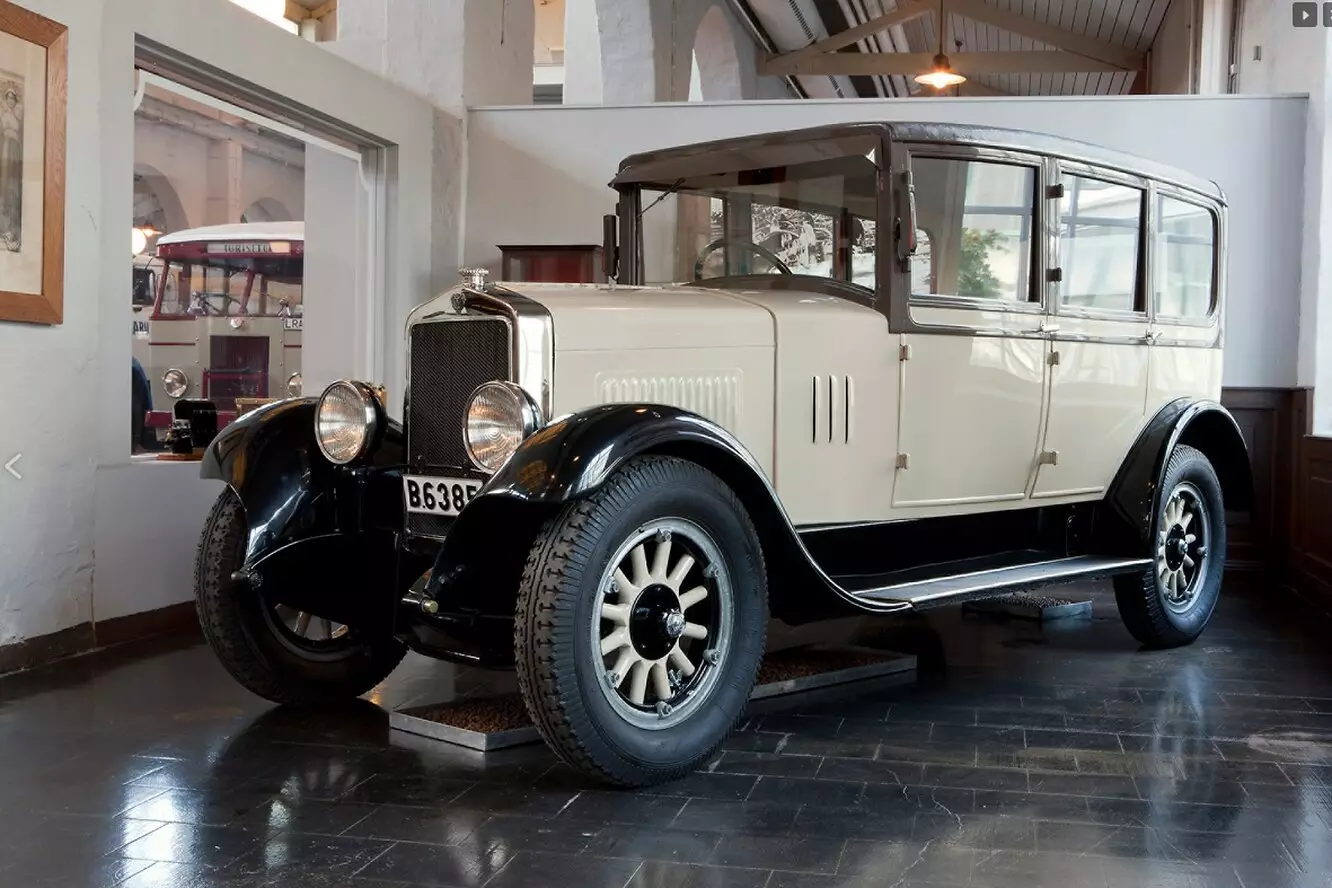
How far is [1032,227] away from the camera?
14.6ft

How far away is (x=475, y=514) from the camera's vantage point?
3053 mm

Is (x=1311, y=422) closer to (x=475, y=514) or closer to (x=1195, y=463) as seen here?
(x=1195, y=463)

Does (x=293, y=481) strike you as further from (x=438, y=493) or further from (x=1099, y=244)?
(x=1099, y=244)

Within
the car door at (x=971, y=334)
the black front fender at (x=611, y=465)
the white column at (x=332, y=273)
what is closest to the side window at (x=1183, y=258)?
the car door at (x=971, y=334)

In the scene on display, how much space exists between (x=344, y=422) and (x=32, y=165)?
66.0 inches

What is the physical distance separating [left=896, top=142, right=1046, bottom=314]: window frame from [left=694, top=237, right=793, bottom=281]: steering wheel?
0.44m

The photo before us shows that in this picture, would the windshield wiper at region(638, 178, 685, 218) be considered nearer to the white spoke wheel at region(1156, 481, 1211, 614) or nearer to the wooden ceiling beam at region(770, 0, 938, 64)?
the white spoke wheel at region(1156, 481, 1211, 614)

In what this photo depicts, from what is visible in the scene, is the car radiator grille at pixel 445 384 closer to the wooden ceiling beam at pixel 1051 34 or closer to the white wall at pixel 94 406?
the white wall at pixel 94 406

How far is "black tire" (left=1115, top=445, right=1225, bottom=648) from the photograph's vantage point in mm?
4879

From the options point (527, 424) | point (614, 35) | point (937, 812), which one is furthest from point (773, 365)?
point (614, 35)

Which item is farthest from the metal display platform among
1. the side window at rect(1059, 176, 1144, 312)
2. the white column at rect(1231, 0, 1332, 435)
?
the white column at rect(1231, 0, 1332, 435)

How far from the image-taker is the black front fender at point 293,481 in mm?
3674

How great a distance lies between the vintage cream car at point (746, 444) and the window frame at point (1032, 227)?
1cm

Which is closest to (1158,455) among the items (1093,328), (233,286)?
(1093,328)
